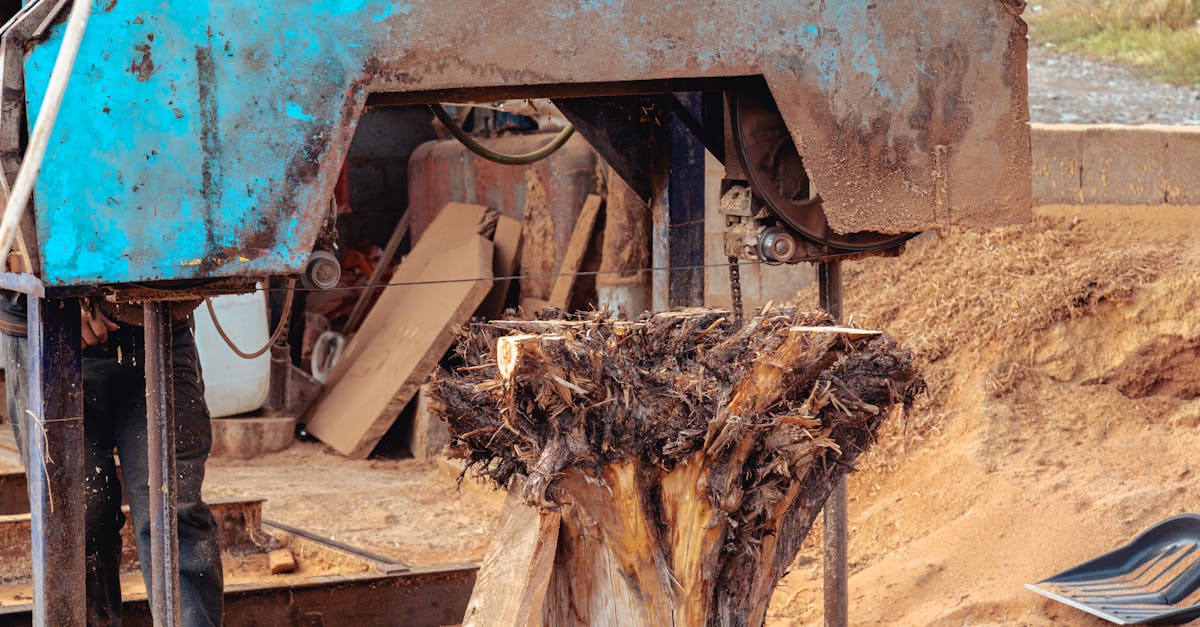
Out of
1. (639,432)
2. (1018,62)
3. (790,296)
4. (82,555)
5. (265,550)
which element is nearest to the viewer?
(639,432)

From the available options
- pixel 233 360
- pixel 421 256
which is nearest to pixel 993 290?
pixel 421 256

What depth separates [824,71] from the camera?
281 cm

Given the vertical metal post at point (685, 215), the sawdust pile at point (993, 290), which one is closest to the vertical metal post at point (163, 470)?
the vertical metal post at point (685, 215)

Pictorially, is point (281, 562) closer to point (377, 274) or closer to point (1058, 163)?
point (1058, 163)

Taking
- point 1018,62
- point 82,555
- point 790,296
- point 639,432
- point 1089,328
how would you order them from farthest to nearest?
point 790,296 < point 1089,328 < point 1018,62 < point 82,555 < point 639,432

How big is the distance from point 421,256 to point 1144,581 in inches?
209

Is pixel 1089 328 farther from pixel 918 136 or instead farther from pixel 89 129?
pixel 89 129

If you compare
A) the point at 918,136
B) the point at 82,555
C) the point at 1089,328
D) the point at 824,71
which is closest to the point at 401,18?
the point at 824,71

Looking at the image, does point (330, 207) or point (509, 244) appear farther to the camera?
point (509, 244)

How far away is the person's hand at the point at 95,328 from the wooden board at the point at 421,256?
4117mm

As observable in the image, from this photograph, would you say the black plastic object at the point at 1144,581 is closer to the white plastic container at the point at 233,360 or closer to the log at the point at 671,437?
the log at the point at 671,437

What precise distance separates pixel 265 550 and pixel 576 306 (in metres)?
2.13

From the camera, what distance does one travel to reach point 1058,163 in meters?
5.10

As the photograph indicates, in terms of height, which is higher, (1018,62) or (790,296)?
(1018,62)
